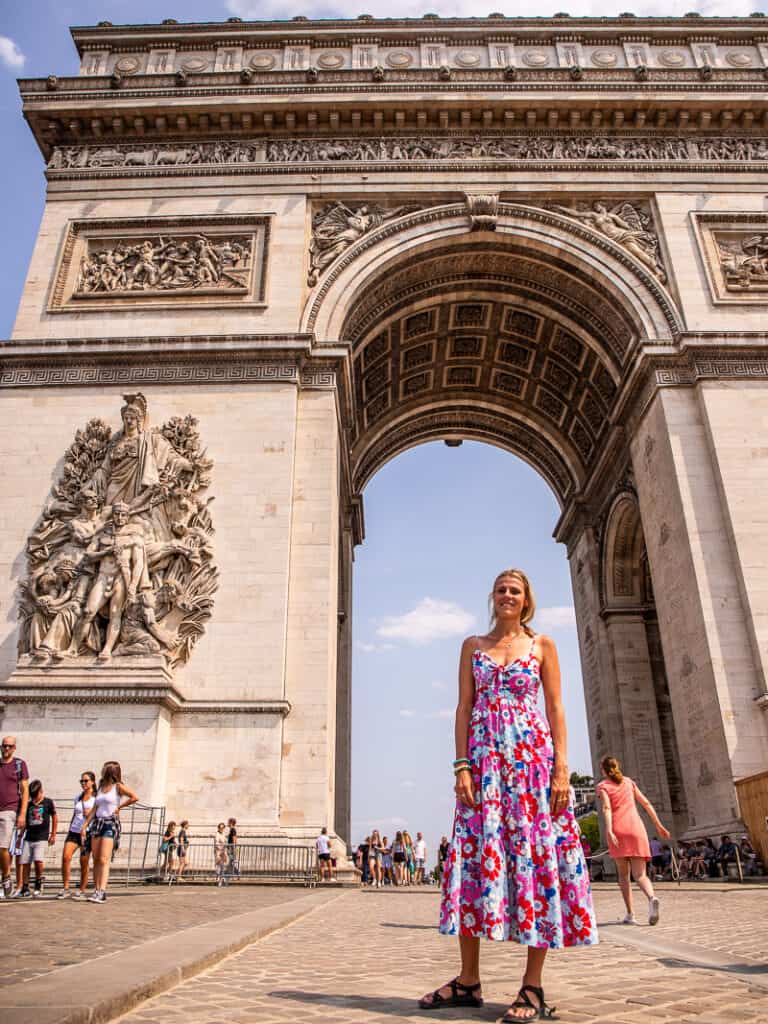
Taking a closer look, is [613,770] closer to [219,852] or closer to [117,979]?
[117,979]

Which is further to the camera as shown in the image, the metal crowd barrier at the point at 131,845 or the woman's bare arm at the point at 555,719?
the metal crowd barrier at the point at 131,845

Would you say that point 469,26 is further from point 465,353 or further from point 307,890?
point 307,890

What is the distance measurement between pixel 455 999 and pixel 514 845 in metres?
0.56

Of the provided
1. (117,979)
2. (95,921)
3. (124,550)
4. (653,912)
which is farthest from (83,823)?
(117,979)

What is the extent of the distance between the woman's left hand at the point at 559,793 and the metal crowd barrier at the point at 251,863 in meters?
9.50

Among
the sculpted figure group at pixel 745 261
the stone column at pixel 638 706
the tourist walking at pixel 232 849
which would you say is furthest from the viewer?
the stone column at pixel 638 706

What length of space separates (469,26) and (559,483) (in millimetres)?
12863

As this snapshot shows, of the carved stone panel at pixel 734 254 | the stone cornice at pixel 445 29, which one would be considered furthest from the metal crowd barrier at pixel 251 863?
the stone cornice at pixel 445 29

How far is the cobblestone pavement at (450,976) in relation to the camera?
8.66 ft

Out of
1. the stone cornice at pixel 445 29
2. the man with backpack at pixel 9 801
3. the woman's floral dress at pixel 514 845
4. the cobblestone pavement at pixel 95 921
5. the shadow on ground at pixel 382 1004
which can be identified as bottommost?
the shadow on ground at pixel 382 1004

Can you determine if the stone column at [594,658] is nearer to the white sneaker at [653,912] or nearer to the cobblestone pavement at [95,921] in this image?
the cobblestone pavement at [95,921]

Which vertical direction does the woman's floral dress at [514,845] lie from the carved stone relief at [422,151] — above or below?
below

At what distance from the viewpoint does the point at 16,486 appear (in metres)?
14.5

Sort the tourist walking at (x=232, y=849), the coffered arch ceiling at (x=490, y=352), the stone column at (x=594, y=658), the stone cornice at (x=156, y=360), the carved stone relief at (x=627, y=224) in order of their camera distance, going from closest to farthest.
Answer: the tourist walking at (x=232, y=849), the stone cornice at (x=156, y=360), the carved stone relief at (x=627, y=224), the coffered arch ceiling at (x=490, y=352), the stone column at (x=594, y=658)
